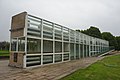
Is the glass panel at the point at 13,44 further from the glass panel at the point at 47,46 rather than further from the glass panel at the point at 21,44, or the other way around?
the glass panel at the point at 47,46

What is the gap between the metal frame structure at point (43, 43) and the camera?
Result: 1061 cm

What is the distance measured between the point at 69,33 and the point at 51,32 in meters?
4.40

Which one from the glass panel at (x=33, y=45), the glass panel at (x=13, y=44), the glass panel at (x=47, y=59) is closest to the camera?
the glass panel at (x=33, y=45)

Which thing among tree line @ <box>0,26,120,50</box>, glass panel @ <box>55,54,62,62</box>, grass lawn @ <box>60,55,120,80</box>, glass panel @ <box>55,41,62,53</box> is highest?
tree line @ <box>0,26,120,50</box>

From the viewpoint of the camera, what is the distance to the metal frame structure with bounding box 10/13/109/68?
1061cm

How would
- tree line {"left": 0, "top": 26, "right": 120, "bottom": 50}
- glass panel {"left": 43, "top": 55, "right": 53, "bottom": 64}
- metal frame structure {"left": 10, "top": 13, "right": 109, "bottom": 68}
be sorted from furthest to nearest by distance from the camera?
tree line {"left": 0, "top": 26, "right": 120, "bottom": 50}, glass panel {"left": 43, "top": 55, "right": 53, "bottom": 64}, metal frame structure {"left": 10, "top": 13, "right": 109, "bottom": 68}

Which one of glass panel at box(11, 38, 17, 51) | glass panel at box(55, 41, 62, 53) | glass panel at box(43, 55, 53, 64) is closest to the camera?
glass panel at box(11, 38, 17, 51)

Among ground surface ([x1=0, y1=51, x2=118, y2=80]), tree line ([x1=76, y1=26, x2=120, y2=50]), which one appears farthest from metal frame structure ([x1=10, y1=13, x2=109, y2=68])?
tree line ([x1=76, y1=26, x2=120, y2=50])

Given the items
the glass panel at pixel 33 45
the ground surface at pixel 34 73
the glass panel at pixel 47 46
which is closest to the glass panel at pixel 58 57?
the glass panel at pixel 47 46

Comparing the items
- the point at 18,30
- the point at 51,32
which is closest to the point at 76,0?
the point at 51,32

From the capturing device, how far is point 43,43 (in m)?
12.2

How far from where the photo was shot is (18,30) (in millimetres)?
11133

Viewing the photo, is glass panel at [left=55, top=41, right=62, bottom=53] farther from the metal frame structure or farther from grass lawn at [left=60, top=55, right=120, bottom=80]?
grass lawn at [left=60, top=55, right=120, bottom=80]

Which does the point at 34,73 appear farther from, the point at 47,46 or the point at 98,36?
the point at 98,36
